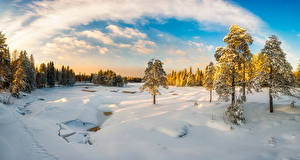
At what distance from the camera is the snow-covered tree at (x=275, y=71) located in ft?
45.2

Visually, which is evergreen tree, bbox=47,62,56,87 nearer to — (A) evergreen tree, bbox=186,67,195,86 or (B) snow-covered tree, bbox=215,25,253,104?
(B) snow-covered tree, bbox=215,25,253,104

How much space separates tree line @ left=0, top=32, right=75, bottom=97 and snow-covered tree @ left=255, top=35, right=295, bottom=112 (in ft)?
101

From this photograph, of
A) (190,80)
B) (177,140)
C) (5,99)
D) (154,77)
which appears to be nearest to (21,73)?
(5,99)

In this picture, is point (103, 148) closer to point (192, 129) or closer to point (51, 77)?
point (192, 129)

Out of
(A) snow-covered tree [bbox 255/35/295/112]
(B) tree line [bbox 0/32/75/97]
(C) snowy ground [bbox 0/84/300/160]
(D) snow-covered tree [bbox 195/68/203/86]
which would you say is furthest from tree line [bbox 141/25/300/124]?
(D) snow-covered tree [bbox 195/68/203/86]

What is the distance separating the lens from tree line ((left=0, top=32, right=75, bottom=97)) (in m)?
21.0

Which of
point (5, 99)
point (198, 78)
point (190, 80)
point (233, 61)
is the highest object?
point (233, 61)

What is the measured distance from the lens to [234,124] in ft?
45.2

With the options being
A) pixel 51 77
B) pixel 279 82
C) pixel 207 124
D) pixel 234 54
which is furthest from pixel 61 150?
pixel 51 77

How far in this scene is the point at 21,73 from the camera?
33.2m

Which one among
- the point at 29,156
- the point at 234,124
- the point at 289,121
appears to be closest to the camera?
the point at 29,156

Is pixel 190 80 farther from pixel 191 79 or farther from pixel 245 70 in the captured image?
pixel 245 70

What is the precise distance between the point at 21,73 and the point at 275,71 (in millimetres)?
50164

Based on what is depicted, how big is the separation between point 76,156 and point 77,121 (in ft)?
39.3
